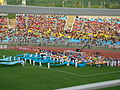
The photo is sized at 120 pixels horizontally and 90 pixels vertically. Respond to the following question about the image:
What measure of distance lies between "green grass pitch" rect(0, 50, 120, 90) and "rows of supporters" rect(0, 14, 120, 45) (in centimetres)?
2090

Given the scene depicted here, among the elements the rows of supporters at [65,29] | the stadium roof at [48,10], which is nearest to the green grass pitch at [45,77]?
the stadium roof at [48,10]

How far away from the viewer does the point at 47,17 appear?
49.9 m

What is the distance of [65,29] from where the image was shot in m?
47.3

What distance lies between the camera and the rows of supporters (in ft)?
140

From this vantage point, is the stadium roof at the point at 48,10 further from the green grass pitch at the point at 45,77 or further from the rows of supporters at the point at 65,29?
the green grass pitch at the point at 45,77

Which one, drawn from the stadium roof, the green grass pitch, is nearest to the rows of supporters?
the stadium roof

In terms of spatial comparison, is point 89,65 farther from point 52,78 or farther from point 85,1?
point 85,1

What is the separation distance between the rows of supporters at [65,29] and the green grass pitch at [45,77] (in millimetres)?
20898

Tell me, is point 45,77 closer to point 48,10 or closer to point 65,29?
point 48,10

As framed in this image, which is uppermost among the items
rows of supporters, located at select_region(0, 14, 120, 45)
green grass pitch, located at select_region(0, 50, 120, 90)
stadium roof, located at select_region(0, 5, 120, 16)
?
stadium roof, located at select_region(0, 5, 120, 16)

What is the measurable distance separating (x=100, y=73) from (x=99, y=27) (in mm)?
29252

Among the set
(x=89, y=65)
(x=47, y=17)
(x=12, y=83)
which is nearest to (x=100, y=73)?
(x=89, y=65)

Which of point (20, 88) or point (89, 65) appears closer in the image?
point (20, 88)

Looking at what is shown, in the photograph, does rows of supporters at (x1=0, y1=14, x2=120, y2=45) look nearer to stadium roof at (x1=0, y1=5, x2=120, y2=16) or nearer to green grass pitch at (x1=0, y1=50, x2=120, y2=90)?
stadium roof at (x1=0, y1=5, x2=120, y2=16)
